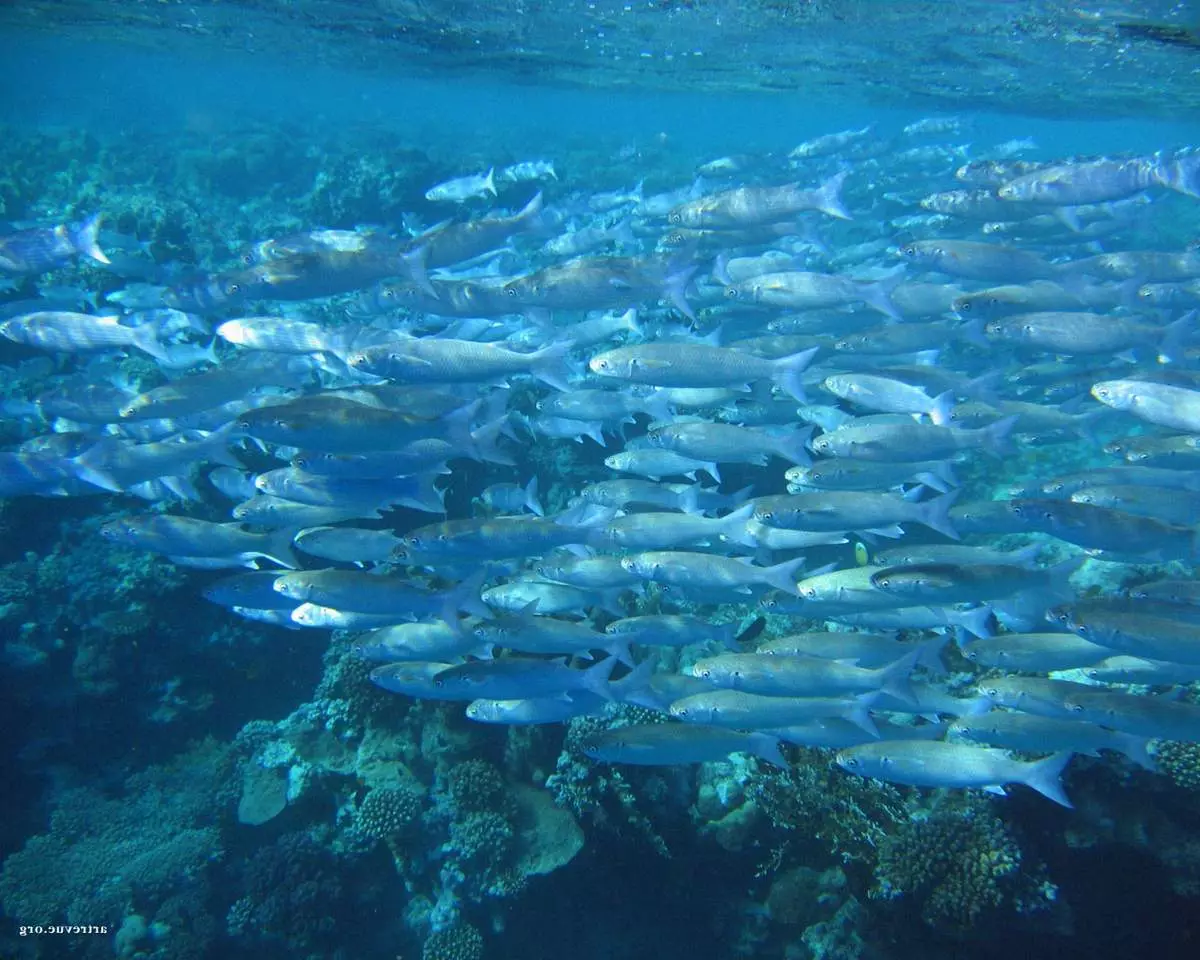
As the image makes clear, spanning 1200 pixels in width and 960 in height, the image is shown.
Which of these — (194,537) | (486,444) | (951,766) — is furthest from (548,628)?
(194,537)

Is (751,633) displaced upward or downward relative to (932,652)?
downward

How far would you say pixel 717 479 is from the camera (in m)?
6.77

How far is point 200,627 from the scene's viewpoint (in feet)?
25.8

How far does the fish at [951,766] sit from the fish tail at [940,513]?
62.0 inches

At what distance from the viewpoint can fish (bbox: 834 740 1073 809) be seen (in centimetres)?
430

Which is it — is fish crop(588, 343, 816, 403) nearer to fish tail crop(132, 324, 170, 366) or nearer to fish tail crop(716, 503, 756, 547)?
fish tail crop(716, 503, 756, 547)

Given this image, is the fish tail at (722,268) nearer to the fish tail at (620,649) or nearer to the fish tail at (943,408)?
the fish tail at (943,408)

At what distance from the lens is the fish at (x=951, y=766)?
4301mm

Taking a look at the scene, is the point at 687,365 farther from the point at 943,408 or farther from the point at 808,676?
the point at 808,676

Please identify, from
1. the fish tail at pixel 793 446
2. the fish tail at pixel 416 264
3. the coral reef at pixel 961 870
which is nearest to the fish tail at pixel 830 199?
the fish tail at pixel 793 446

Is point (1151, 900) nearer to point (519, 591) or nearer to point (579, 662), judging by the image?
point (579, 662)

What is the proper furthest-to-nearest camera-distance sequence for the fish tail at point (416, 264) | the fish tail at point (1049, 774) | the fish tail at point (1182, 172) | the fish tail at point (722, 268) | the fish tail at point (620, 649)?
the fish tail at point (1182, 172) < the fish tail at point (722, 268) < the fish tail at point (416, 264) < the fish tail at point (620, 649) < the fish tail at point (1049, 774)

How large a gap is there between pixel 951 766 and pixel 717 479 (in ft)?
10.6

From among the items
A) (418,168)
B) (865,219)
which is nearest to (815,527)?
(865,219)
